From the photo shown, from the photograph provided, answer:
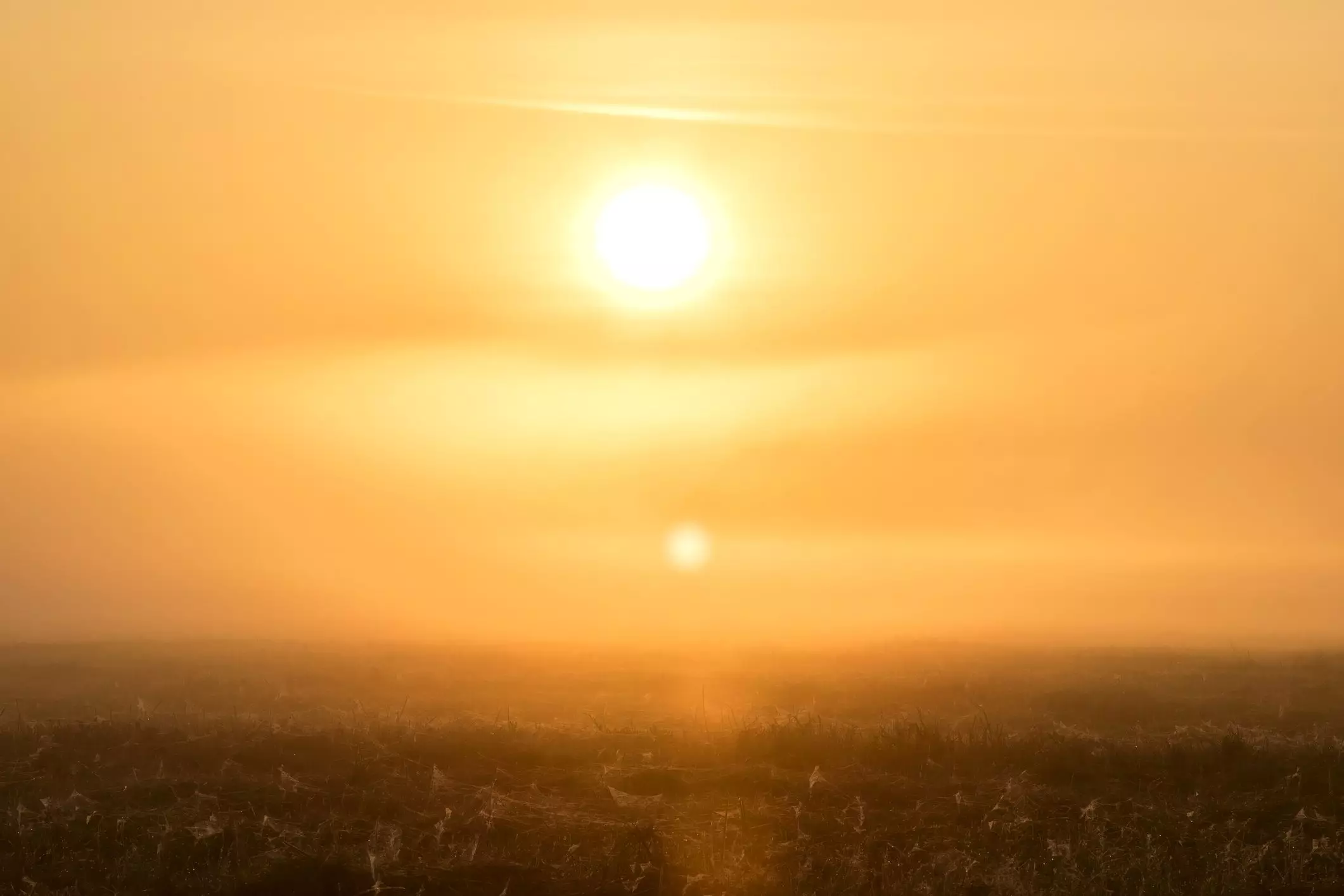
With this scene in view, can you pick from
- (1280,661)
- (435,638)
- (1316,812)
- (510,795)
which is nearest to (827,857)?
(510,795)

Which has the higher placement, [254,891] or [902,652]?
[902,652]

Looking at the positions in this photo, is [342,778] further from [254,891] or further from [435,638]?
[435,638]

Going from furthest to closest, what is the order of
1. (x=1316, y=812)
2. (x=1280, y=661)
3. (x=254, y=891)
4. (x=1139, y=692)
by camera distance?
(x=1280, y=661), (x=1139, y=692), (x=1316, y=812), (x=254, y=891)

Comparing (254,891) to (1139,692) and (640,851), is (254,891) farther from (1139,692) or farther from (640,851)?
(1139,692)

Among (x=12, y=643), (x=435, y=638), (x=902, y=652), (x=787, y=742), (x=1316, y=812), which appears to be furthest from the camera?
(x=435, y=638)

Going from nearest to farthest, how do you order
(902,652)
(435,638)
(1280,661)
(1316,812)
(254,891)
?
(254,891) → (1316,812) → (1280,661) → (902,652) → (435,638)

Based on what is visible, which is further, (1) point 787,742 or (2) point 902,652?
(2) point 902,652

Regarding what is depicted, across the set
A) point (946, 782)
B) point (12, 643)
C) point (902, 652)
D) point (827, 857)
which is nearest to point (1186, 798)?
point (946, 782)
